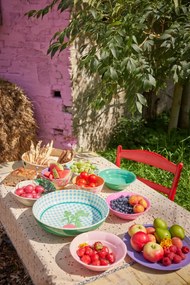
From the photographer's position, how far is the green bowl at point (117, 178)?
2338 millimetres

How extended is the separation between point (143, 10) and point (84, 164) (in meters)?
1.80

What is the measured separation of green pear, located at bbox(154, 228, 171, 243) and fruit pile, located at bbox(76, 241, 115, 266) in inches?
10.3

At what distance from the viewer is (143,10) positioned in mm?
3275

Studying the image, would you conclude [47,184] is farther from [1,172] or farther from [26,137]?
[26,137]

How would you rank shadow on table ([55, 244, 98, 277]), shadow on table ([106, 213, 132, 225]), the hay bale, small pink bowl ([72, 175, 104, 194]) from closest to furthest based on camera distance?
shadow on table ([55, 244, 98, 277]) < shadow on table ([106, 213, 132, 225]) < small pink bowl ([72, 175, 104, 194]) < the hay bale

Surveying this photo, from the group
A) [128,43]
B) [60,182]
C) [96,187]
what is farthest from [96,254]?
[128,43]

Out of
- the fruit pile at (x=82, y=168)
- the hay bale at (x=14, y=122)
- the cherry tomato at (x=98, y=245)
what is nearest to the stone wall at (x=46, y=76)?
the hay bale at (x=14, y=122)

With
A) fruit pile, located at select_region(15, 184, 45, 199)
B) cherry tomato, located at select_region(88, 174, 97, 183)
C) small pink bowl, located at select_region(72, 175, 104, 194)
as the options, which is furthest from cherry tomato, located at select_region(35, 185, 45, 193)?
cherry tomato, located at select_region(88, 174, 97, 183)

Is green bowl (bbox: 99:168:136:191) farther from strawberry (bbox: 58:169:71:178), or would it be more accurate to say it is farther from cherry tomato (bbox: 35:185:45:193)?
cherry tomato (bbox: 35:185:45:193)

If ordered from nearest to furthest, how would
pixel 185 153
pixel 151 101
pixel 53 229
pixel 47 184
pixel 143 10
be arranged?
pixel 53 229, pixel 47 184, pixel 143 10, pixel 185 153, pixel 151 101

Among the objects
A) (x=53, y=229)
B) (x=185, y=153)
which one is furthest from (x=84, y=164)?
(x=185, y=153)

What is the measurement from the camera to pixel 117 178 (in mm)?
2500

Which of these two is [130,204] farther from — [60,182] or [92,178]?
[60,182]

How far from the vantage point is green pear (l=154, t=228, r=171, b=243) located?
5.52 ft
